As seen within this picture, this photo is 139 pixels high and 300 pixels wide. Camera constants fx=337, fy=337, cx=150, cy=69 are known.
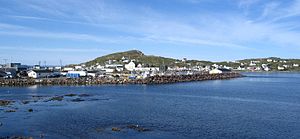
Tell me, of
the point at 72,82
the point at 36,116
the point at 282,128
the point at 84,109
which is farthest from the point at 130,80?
the point at 282,128

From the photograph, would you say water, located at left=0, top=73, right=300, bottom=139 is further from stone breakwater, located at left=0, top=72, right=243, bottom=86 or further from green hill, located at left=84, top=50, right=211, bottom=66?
green hill, located at left=84, top=50, right=211, bottom=66

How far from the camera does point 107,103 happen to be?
25891 millimetres

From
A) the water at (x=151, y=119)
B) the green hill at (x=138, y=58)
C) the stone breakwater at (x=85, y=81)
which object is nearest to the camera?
the water at (x=151, y=119)

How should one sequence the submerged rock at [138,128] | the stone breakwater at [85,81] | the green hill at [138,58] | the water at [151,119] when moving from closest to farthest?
the water at [151,119] < the submerged rock at [138,128] < the stone breakwater at [85,81] < the green hill at [138,58]

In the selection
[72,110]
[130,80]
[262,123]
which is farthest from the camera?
[130,80]

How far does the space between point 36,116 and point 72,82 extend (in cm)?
2706

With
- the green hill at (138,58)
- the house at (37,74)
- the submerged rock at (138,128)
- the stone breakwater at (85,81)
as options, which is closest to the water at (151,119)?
the submerged rock at (138,128)

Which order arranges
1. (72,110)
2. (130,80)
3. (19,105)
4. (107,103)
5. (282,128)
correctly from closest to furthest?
(282,128), (72,110), (19,105), (107,103), (130,80)

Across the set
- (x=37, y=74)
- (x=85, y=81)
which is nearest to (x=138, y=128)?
(x=85, y=81)

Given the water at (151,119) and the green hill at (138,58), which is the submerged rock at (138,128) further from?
the green hill at (138,58)

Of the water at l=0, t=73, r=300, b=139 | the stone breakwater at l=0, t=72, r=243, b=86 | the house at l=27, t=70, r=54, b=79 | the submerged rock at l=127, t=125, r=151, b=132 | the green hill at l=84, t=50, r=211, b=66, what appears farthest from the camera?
the green hill at l=84, t=50, r=211, b=66

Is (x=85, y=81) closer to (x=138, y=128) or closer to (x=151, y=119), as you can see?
(x=151, y=119)

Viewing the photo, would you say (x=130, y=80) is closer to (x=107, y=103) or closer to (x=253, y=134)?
(x=107, y=103)

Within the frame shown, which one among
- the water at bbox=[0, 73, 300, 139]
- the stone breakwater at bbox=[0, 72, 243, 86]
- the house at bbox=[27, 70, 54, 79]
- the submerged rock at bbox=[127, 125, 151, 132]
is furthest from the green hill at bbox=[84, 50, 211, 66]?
the submerged rock at bbox=[127, 125, 151, 132]
